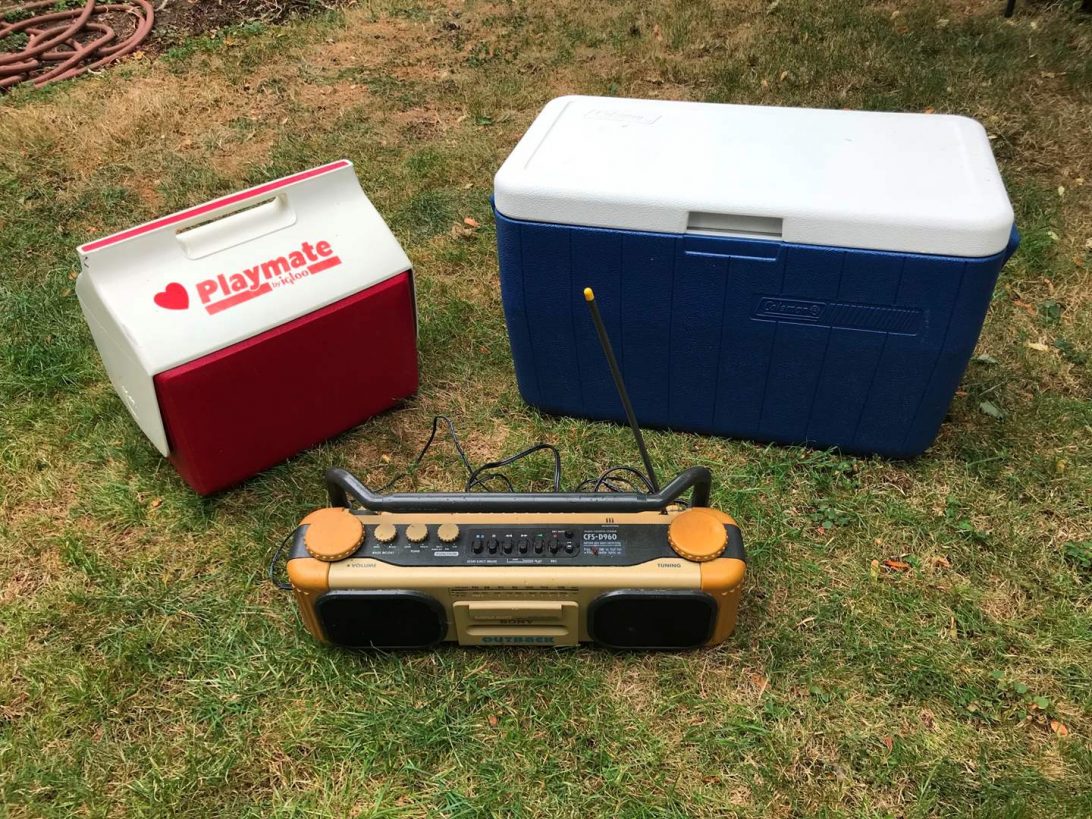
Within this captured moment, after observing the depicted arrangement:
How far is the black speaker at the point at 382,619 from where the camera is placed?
4.66 ft

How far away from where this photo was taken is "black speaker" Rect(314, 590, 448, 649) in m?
1.42

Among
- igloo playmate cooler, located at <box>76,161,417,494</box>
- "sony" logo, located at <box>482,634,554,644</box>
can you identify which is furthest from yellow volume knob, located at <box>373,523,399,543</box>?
igloo playmate cooler, located at <box>76,161,417,494</box>

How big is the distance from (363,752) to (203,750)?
0.28m

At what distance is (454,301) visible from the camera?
2475 mm

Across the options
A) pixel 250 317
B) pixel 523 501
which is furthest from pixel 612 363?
pixel 250 317

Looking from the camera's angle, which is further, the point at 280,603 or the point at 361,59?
the point at 361,59

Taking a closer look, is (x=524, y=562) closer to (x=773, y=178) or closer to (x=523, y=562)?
(x=523, y=562)

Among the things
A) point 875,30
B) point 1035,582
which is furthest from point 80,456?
point 875,30

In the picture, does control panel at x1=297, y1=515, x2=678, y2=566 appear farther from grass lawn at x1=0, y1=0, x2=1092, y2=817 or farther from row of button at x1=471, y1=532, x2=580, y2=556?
grass lawn at x1=0, y1=0, x2=1092, y2=817

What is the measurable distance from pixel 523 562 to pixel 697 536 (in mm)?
301

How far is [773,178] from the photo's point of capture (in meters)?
1.67

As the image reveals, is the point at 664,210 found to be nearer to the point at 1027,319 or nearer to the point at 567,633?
the point at 567,633

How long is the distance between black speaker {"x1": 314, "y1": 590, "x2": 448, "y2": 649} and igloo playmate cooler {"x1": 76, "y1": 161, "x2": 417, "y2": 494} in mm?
538

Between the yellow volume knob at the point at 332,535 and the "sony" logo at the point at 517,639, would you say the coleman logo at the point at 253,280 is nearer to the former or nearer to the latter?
the yellow volume knob at the point at 332,535
